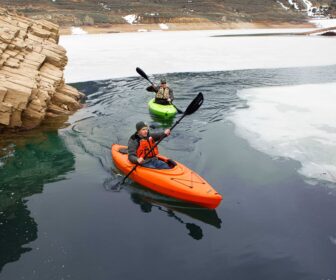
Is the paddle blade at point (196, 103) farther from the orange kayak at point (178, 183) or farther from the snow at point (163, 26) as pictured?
the snow at point (163, 26)

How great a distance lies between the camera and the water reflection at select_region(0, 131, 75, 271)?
6.97 meters

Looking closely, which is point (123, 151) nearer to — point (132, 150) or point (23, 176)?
point (132, 150)

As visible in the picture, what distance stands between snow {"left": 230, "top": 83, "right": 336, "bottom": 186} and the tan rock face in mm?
6454

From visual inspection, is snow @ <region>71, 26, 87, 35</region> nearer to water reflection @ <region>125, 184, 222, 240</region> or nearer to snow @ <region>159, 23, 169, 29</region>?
snow @ <region>159, 23, 169, 29</region>

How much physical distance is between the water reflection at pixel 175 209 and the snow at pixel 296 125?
2850 mm

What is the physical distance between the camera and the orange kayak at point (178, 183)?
7688mm

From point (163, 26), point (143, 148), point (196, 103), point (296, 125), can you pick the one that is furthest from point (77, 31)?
point (143, 148)

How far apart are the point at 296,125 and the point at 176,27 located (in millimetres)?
45545

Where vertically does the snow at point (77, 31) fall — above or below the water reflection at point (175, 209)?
below

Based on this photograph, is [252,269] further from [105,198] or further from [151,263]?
[105,198]

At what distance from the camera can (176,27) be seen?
181ft

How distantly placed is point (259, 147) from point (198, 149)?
1657 millimetres

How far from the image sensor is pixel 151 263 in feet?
20.7

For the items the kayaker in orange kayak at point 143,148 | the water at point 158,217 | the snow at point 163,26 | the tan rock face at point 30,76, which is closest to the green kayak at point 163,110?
the water at point 158,217
